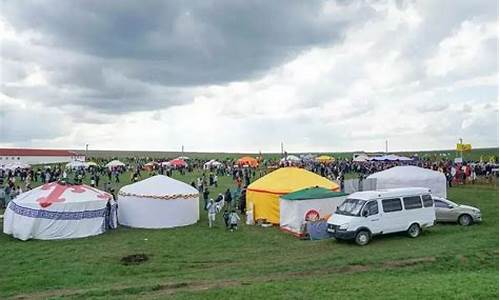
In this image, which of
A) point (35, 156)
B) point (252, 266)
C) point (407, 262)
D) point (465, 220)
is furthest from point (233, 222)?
point (35, 156)

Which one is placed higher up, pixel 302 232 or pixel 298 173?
pixel 298 173

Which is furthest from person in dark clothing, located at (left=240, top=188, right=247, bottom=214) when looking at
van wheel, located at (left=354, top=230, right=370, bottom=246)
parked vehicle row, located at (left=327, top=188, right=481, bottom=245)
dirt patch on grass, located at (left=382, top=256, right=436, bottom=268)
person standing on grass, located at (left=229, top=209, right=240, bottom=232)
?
dirt patch on grass, located at (left=382, top=256, right=436, bottom=268)

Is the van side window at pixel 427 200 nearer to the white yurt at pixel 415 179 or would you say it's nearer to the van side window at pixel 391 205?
the van side window at pixel 391 205

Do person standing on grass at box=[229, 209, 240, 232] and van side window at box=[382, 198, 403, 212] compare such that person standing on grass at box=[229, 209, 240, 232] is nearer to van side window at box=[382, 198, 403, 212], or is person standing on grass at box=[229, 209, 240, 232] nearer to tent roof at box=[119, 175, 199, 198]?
tent roof at box=[119, 175, 199, 198]

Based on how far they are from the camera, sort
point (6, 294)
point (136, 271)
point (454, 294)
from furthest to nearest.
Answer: point (136, 271) → point (6, 294) → point (454, 294)

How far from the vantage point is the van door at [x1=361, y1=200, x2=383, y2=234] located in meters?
18.9

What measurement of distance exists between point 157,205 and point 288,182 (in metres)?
6.51

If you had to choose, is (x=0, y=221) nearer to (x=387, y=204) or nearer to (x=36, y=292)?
(x=36, y=292)

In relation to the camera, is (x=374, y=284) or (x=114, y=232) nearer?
(x=374, y=284)

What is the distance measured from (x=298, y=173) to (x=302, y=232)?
5.73 m

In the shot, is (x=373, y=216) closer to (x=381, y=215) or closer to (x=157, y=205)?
(x=381, y=215)

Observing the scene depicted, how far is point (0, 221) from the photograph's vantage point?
1030 inches

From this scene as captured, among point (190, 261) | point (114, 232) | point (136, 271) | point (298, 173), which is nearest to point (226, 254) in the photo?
point (190, 261)

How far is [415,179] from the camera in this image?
31.0 meters
